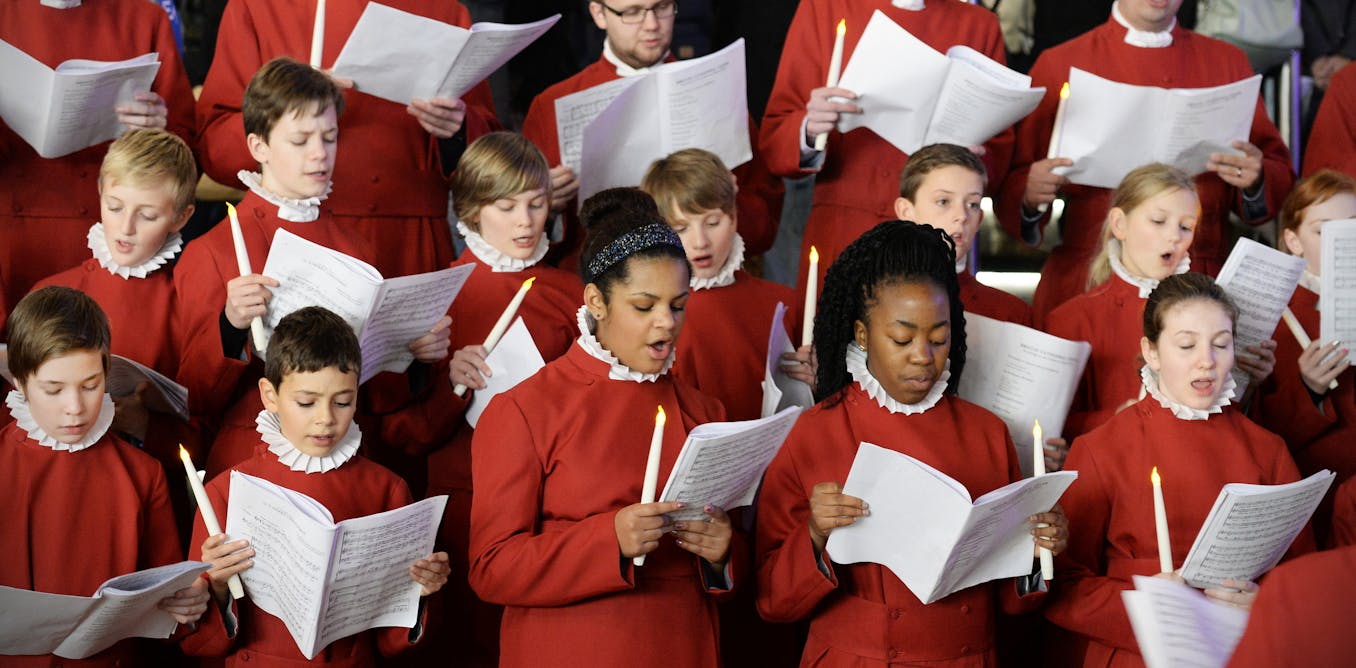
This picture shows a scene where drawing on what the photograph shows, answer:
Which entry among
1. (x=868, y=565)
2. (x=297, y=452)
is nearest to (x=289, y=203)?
(x=297, y=452)

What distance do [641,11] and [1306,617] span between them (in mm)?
3336

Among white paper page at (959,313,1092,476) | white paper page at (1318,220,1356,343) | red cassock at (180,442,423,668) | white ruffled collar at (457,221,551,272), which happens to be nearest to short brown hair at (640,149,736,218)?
white ruffled collar at (457,221,551,272)

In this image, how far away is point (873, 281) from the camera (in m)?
3.37

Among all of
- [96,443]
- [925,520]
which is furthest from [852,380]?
[96,443]

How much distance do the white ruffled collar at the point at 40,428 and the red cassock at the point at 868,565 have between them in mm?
1492

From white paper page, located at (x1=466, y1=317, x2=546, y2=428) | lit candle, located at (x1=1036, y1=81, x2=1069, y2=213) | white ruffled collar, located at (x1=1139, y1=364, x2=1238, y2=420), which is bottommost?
white paper page, located at (x1=466, y1=317, x2=546, y2=428)

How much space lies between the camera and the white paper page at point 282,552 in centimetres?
297

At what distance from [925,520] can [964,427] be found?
1.40 feet

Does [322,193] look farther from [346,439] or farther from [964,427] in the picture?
[964,427]

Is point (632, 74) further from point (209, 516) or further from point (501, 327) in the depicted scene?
point (209, 516)

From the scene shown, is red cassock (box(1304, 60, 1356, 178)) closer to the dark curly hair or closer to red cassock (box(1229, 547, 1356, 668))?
the dark curly hair

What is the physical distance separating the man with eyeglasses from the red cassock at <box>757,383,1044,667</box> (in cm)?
143

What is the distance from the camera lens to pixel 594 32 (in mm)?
6660

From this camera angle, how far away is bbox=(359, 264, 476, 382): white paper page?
11.3ft
